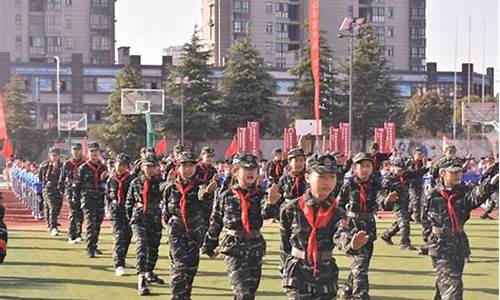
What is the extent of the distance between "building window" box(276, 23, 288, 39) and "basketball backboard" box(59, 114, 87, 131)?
2359cm

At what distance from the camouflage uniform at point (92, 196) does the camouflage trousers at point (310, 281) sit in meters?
8.64

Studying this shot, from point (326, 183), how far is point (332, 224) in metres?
0.35

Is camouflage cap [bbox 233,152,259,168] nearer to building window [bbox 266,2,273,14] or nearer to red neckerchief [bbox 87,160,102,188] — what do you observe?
red neckerchief [bbox 87,160,102,188]

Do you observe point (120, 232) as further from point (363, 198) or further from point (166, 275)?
point (363, 198)

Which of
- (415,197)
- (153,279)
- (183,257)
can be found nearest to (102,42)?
(415,197)

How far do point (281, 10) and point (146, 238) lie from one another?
78587 mm

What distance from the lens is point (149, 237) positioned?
11.9m

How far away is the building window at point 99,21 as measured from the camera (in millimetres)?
86250

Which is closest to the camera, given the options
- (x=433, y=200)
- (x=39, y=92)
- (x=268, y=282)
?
(x=433, y=200)

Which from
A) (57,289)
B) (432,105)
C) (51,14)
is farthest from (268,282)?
(51,14)

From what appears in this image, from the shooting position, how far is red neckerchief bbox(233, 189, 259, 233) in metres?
9.09

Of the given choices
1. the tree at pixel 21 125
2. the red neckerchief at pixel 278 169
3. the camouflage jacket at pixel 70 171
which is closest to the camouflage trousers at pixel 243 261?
the red neckerchief at pixel 278 169

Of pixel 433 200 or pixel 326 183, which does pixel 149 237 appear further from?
pixel 326 183

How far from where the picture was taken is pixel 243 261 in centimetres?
898
